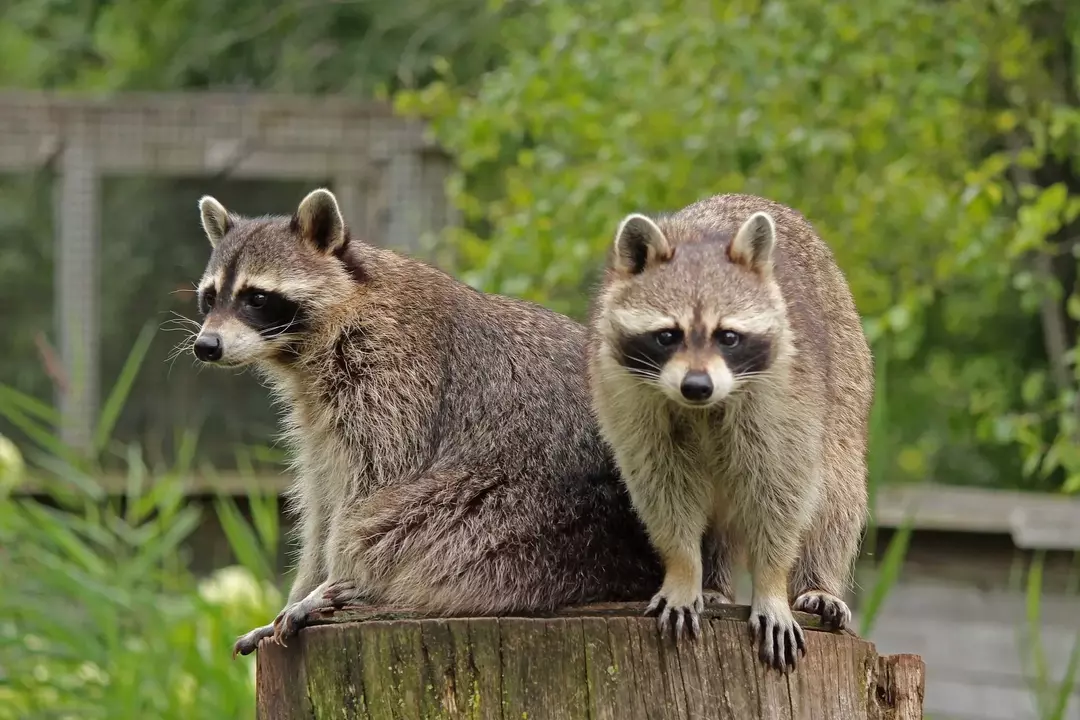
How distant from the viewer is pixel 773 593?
3.31 m

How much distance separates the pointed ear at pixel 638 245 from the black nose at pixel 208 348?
1.09 meters

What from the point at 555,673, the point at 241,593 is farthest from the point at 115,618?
the point at 555,673

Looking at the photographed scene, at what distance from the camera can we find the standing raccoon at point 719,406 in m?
3.22

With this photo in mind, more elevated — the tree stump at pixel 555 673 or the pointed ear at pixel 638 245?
the pointed ear at pixel 638 245

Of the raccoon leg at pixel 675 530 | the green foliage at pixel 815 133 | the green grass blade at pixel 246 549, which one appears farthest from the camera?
the green foliage at pixel 815 133

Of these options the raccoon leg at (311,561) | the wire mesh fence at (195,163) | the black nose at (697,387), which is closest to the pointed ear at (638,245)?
the black nose at (697,387)

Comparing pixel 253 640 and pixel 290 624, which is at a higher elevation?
pixel 290 624

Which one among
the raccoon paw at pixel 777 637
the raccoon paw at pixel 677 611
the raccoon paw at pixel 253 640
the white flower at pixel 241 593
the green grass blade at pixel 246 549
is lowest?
the white flower at pixel 241 593

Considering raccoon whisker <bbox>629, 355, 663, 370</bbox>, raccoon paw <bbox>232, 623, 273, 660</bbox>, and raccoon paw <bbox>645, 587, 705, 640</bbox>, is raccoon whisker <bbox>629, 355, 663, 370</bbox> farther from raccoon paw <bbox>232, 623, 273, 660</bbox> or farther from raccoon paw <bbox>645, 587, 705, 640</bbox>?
raccoon paw <bbox>232, 623, 273, 660</bbox>

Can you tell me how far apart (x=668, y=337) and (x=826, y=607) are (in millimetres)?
816

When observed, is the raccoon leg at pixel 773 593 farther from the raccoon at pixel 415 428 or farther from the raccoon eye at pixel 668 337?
the raccoon eye at pixel 668 337

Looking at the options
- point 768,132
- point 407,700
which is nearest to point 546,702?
point 407,700

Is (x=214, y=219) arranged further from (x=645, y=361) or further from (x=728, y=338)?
(x=728, y=338)

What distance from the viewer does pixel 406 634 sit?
10.3 ft
